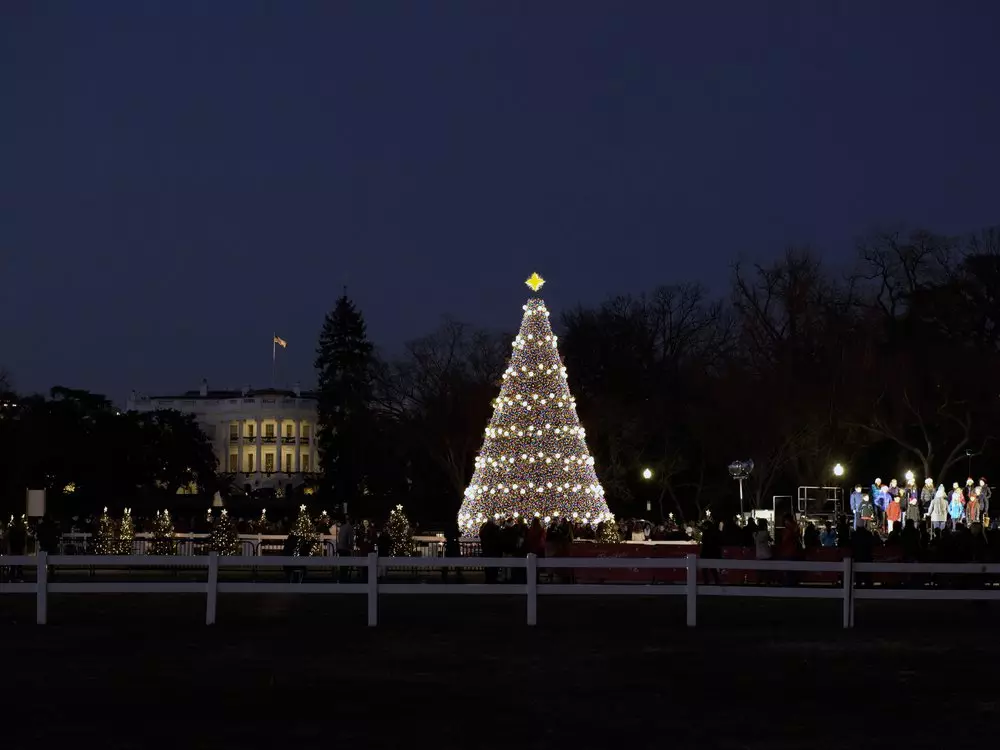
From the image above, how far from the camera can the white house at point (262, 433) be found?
191m

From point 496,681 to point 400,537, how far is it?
2952 centimetres

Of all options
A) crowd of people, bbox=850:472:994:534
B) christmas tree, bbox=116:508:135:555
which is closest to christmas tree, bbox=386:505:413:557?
christmas tree, bbox=116:508:135:555

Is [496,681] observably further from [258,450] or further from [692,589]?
[258,450]

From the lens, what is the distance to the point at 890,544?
37.7 metres

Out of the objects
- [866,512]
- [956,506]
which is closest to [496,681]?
[956,506]

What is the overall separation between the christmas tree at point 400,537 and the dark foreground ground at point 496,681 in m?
18.2

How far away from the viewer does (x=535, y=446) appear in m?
47.4

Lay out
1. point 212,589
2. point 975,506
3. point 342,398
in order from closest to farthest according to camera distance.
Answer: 1. point 212,589
2. point 975,506
3. point 342,398

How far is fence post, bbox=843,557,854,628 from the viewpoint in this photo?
23391 millimetres

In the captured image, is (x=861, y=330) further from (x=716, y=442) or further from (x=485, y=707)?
(x=485, y=707)

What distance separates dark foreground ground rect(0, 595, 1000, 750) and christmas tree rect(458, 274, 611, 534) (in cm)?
2054

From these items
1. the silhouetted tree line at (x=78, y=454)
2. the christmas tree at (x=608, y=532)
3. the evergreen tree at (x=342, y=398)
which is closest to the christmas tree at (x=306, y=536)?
the christmas tree at (x=608, y=532)

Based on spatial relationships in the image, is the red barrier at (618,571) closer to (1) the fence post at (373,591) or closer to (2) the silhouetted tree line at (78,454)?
(1) the fence post at (373,591)

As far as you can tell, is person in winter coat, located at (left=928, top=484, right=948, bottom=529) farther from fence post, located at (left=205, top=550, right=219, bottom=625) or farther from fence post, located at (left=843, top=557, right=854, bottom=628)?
fence post, located at (left=205, top=550, right=219, bottom=625)
